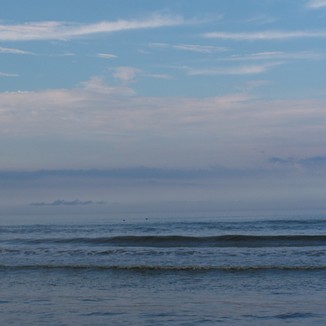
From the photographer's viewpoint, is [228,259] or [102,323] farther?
[228,259]

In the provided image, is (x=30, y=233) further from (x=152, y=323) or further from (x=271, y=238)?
(x=152, y=323)

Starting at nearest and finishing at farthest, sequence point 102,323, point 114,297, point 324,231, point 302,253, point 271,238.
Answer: point 102,323
point 114,297
point 302,253
point 271,238
point 324,231

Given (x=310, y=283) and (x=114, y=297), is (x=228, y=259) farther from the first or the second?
(x=114, y=297)

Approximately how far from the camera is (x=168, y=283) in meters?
19.3

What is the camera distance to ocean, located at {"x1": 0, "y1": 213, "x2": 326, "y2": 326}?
13969mm

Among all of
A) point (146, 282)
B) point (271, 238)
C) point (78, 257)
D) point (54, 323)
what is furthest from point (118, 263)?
point (271, 238)

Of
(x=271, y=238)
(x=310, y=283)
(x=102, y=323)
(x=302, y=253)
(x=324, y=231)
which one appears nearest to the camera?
(x=102, y=323)

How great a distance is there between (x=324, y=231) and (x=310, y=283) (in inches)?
868

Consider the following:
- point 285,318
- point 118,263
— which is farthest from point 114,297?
point 118,263

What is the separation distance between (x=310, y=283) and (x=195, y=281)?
137 inches

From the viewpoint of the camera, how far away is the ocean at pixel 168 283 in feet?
45.8

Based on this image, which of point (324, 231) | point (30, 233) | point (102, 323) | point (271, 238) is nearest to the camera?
point (102, 323)

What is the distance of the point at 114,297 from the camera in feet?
54.9

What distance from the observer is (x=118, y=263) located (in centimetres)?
2452
